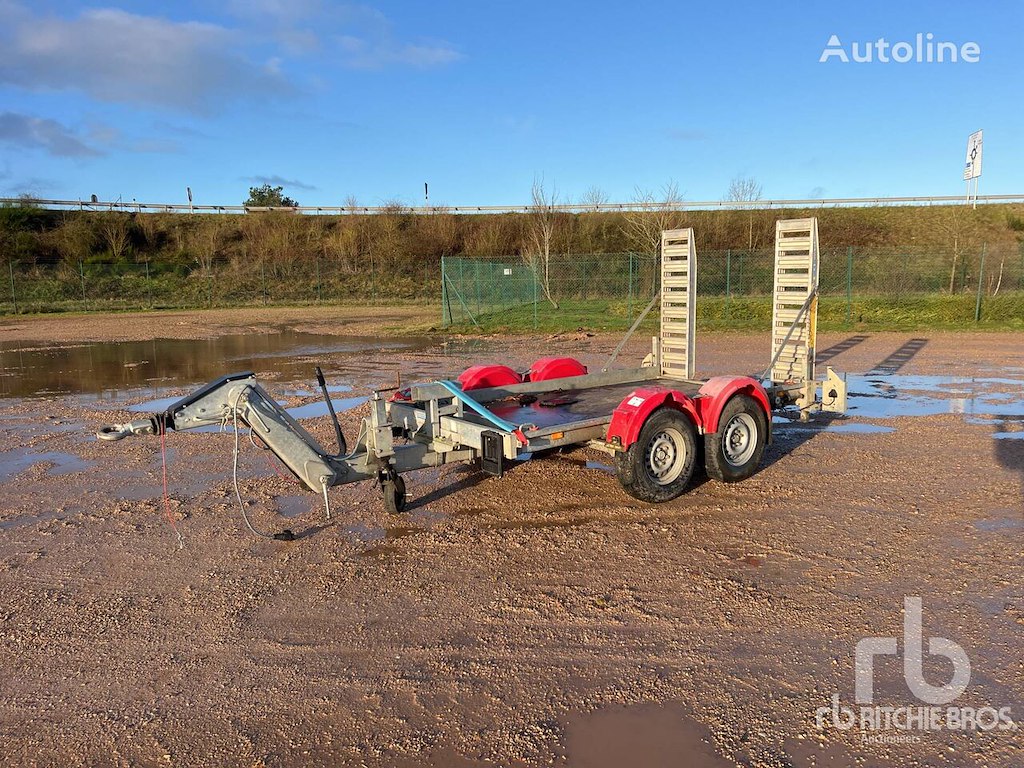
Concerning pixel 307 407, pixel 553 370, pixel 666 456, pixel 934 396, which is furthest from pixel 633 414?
pixel 934 396

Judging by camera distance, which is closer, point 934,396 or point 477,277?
point 934,396

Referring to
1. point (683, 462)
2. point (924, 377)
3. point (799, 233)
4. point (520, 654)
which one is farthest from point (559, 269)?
point (520, 654)

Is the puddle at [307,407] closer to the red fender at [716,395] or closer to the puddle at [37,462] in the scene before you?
the puddle at [37,462]

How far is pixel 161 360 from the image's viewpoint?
17.7m

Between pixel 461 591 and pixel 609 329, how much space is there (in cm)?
1880

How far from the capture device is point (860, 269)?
30047mm

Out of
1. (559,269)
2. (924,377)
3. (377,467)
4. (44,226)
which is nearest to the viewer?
(377,467)

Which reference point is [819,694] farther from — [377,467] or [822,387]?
[822,387]

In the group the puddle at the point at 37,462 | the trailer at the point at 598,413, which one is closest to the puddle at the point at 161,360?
the puddle at the point at 37,462

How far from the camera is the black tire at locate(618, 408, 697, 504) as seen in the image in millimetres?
6133

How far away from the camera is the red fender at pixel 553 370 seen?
322 inches

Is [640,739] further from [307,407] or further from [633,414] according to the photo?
[307,407]

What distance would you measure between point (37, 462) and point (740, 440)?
7.74 metres

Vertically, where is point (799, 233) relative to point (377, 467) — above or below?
above
